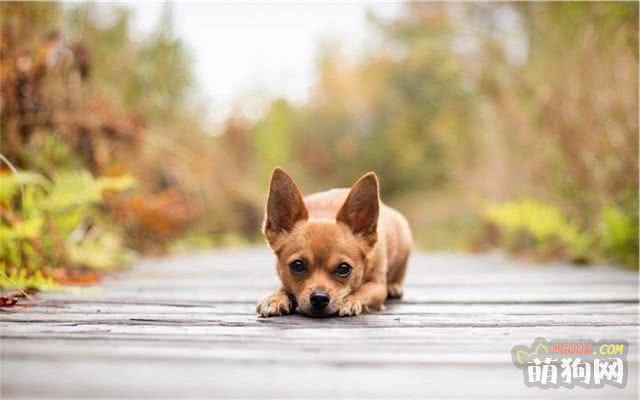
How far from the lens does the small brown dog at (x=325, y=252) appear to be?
3.31 meters

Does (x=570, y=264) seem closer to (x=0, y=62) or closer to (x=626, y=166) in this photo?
(x=626, y=166)

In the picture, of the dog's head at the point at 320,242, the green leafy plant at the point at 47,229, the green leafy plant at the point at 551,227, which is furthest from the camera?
the green leafy plant at the point at 551,227

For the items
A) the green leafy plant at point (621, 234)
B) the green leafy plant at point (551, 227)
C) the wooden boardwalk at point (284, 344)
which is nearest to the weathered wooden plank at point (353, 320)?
the wooden boardwalk at point (284, 344)

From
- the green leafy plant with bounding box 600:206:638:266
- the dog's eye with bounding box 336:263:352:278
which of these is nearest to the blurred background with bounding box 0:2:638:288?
the green leafy plant with bounding box 600:206:638:266

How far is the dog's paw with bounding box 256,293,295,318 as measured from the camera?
3262 millimetres

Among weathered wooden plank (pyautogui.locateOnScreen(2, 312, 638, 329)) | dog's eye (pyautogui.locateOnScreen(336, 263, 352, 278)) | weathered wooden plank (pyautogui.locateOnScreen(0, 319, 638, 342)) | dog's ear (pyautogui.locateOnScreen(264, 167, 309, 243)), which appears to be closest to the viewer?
weathered wooden plank (pyautogui.locateOnScreen(0, 319, 638, 342))

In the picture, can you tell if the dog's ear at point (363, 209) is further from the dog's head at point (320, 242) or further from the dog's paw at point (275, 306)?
the dog's paw at point (275, 306)

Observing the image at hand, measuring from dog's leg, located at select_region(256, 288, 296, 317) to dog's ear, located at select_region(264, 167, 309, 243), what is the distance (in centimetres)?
42

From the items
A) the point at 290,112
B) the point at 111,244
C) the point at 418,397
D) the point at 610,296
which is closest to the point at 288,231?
the point at 418,397

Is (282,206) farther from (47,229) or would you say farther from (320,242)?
(47,229)

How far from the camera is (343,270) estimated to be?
11.4 feet

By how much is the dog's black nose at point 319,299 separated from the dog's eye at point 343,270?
0.25 m

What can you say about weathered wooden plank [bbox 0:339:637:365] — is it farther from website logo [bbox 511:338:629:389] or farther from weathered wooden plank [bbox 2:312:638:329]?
weathered wooden plank [bbox 2:312:638:329]

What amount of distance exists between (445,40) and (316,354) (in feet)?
57.3
